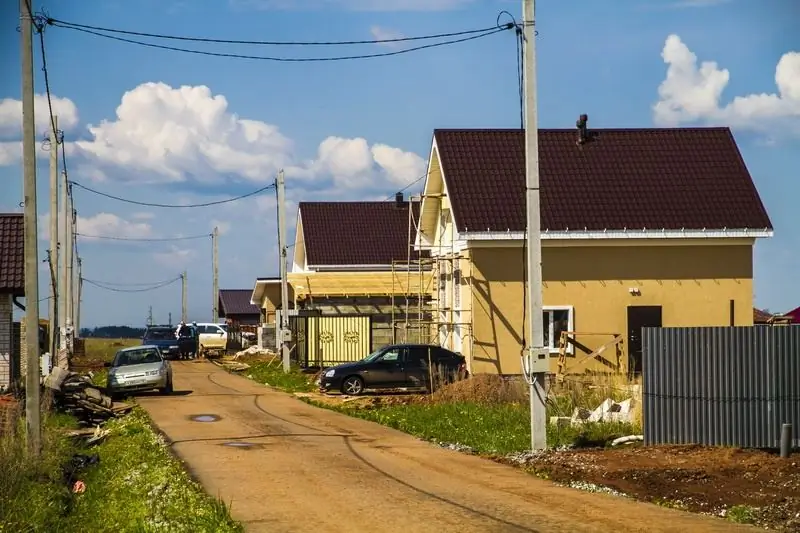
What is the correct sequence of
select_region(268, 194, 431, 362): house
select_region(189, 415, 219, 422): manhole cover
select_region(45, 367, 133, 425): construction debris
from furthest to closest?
select_region(268, 194, 431, 362): house
select_region(45, 367, 133, 425): construction debris
select_region(189, 415, 219, 422): manhole cover

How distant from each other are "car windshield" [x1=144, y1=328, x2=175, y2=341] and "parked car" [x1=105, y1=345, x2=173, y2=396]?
73.4ft

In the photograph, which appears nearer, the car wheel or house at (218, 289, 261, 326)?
the car wheel

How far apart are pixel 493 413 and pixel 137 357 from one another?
13.7 meters

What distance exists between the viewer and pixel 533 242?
18531 mm

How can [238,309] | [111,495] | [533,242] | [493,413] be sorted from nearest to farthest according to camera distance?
[111,495]
[533,242]
[493,413]
[238,309]

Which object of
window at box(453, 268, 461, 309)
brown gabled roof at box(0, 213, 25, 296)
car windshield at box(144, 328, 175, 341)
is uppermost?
brown gabled roof at box(0, 213, 25, 296)

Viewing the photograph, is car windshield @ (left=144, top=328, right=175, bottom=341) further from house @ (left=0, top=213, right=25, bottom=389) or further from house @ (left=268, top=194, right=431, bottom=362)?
house @ (left=0, top=213, right=25, bottom=389)

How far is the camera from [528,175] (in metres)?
18.7

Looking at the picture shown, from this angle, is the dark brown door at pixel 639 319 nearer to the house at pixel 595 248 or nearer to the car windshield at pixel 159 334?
the house at pixel 595 248

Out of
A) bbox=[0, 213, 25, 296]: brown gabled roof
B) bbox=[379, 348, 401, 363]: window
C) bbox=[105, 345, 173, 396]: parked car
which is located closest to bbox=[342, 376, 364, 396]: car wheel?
bbox=[379, 348, 401, 363]: window

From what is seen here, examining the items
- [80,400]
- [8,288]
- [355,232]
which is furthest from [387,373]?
[355,232]

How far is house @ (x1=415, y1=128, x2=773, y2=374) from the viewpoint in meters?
32.0

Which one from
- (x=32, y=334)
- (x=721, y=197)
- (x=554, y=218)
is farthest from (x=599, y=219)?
(x=32, y=334)

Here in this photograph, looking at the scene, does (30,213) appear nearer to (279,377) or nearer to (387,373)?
(387,373)
